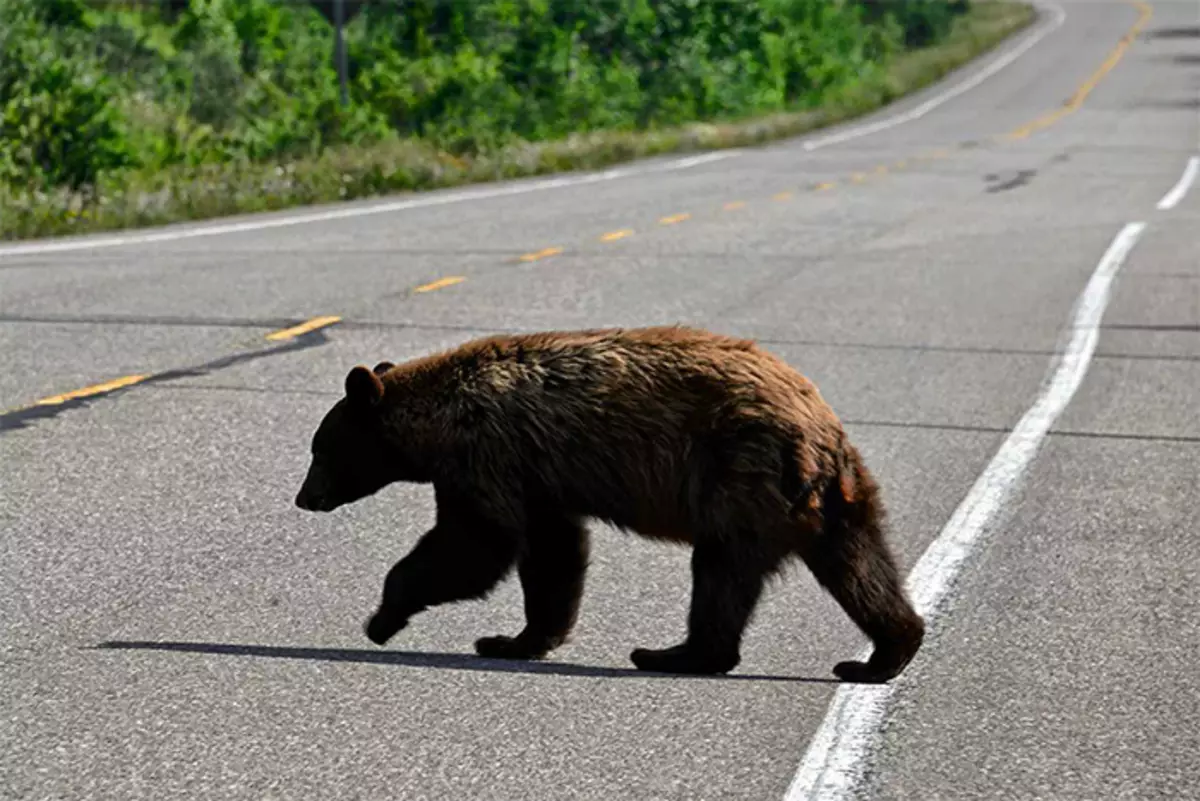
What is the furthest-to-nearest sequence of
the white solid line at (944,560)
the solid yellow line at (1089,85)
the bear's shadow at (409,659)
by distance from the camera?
1. the solid yellow line at (1089,85)
2. the bear's shadow at (409,659)
3. the white solid line at (944,560)

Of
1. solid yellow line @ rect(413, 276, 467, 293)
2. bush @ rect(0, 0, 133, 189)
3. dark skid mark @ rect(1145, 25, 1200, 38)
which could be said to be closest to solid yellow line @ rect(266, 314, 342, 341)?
solid yellow line @ rect(413, 276, 467, 293)

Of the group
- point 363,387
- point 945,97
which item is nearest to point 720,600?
point 363,387

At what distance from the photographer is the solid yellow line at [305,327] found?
13.1 meters

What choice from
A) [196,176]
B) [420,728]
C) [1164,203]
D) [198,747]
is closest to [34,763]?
[198,747]

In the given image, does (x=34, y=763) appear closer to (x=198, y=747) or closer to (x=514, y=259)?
(x=198, y=747)

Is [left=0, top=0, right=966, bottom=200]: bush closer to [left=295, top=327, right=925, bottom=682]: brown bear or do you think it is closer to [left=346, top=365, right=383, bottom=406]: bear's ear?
[left=346, top=365, right=383, bottom=406]: bear's ear

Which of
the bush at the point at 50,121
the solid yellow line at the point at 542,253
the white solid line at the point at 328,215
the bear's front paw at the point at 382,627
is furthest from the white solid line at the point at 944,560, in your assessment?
the bush at the point at 50,121

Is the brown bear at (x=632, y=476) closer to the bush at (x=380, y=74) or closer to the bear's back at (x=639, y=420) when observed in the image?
the bear's back at (x=639, y=420)

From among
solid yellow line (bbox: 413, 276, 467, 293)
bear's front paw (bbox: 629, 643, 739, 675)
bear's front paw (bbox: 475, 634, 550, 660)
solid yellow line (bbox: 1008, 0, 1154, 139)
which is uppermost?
bear's front paw (bbox: 629, 643, 739, 675)

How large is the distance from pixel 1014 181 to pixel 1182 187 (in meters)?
2.13

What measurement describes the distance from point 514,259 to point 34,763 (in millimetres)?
12929

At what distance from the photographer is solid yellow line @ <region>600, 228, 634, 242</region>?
20.0 m

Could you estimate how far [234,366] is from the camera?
1197 cm

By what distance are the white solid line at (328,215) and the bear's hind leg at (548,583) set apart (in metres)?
12.0
